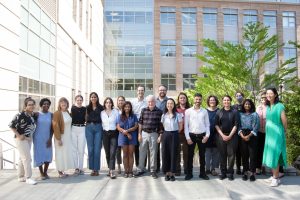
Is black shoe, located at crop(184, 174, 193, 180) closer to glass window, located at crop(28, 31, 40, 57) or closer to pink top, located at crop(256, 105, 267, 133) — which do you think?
pink top, located at crop(256, 105, 267, 133)

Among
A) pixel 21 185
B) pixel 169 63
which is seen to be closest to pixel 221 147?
pixel 21 185

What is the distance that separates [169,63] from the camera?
4516cm

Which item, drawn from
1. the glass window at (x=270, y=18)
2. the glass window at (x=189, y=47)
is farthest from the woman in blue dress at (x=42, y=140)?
the glass window at (x=270, y=18)

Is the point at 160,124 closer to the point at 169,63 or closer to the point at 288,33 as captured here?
the point at 169,63

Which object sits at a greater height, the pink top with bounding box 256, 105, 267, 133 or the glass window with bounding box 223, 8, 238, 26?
the glass window with bounding box 223, 8, 238, 26

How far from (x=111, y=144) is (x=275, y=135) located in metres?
3.51

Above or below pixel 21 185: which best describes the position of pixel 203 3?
above

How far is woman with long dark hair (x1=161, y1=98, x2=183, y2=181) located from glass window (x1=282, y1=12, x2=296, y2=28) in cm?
4457

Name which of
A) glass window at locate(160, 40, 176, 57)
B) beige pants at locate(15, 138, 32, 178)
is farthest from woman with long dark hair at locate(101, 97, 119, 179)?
glass window at locate(160, 40, 176, 57)

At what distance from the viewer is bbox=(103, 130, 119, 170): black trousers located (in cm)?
795

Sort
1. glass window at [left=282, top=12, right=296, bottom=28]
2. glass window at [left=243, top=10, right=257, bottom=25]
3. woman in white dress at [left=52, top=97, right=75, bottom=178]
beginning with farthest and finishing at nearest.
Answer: glass window at [left=282, top=12, right=296, bottom=28] < glass window at [left=243, top=10, right=257, bottom=25] < woman in white dress at [left=52, top=97, right=75, bottom=178]

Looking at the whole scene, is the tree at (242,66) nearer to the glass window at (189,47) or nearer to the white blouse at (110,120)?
the white blouse at (110,120)

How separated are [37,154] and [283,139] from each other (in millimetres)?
5180

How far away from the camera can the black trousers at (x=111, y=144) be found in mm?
7953
